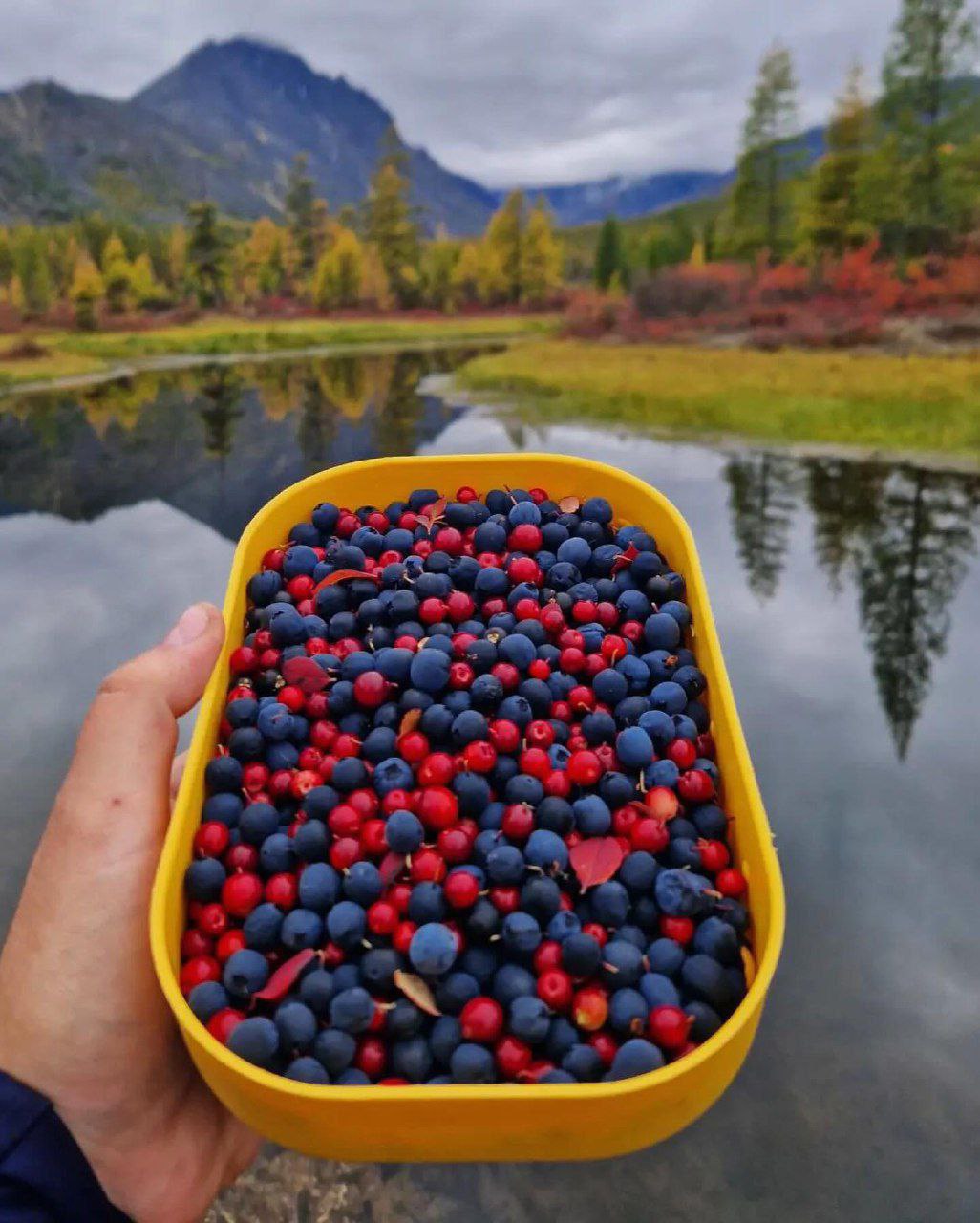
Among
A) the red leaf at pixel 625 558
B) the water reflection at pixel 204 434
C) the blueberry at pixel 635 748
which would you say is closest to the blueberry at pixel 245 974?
the blueberry at pixel 635 748

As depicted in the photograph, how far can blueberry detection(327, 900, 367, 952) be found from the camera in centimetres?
102

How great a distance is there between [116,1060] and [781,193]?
1085 cm

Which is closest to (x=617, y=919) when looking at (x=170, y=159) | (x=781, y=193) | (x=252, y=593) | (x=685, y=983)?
(x=685, y=983)

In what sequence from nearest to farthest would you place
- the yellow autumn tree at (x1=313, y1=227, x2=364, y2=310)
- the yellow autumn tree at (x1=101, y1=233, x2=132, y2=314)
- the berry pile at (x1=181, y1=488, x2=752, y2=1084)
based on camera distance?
the berry pile at (x1=181, y1=488, x2=752, y2=1084)
the yellow autumn tree at (x1=101, y1=233, x2=132, y2=314)
the yellow autumn tree at (x1=313, y1=227, x2=364, y2=310)

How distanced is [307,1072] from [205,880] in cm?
30

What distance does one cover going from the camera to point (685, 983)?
39.6 inches

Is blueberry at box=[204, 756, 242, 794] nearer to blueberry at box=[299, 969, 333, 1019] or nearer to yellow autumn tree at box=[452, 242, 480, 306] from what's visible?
blueberry at box=[299, 969, 333, 1019]

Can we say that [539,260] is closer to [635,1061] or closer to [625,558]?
[625,558]

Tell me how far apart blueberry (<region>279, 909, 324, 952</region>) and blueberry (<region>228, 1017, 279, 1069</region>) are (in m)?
0.11

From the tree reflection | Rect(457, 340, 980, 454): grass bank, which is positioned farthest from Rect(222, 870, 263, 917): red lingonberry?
Rect(457, 340, 980, 454): grass bank

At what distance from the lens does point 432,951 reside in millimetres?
983

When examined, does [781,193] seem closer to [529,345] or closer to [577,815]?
[529,345]

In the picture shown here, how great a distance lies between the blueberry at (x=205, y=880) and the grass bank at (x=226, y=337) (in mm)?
8970

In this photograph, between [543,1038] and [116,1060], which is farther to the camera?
[116,1060]
